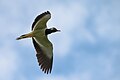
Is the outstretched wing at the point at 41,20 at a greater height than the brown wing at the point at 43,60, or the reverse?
the outstretched wing at the point at 41,20

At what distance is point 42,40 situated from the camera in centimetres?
6203

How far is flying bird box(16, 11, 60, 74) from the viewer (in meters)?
61.1

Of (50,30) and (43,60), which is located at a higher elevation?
(50,30)

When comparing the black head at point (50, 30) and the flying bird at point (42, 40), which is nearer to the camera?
the flying bird at point (42, 40)

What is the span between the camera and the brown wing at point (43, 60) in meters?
60.8

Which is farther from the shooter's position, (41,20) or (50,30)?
(50,30)

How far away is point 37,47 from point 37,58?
90 cm

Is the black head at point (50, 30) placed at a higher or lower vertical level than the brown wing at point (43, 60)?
higher

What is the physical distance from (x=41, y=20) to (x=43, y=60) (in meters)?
2.14

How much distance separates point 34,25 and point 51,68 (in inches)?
93.3

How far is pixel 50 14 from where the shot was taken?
205 ft

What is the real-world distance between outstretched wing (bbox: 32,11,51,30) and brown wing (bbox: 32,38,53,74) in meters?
0.81

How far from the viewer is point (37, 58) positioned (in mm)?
60781

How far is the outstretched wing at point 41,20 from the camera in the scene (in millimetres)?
61500
